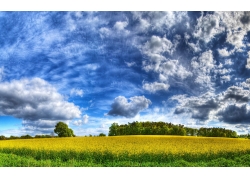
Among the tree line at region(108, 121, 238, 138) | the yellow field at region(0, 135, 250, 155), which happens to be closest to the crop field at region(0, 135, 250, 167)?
the yellow field at region(0, 135, 250, 155)

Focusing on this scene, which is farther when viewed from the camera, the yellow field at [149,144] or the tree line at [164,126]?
the yellow field at [149,144]

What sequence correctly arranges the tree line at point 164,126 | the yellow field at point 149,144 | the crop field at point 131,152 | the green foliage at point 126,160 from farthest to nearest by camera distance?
the yellow field at point 149,144
the tree line at point 164,126
the crop field at point 131,152
the green foliage at point 126,160

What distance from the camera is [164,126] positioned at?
12.4 meters

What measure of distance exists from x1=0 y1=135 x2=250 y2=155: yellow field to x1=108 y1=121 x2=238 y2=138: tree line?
0.90ft

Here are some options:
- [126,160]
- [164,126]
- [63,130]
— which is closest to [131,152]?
[126,160]

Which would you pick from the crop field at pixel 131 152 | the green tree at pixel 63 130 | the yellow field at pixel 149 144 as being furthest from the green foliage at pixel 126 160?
the green tree at pixel 63 130

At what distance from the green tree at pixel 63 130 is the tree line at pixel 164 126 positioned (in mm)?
1508

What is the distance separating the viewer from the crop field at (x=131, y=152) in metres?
11.9

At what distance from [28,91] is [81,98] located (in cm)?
198

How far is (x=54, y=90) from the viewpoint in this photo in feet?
39.7

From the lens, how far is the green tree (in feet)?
39.8

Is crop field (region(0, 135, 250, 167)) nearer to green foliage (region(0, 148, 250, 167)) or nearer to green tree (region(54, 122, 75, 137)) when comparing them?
green foliage (region(0, 148, 250, 167))

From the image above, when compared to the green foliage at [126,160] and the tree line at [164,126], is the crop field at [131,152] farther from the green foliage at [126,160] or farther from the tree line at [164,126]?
the tree line at [164,126]
